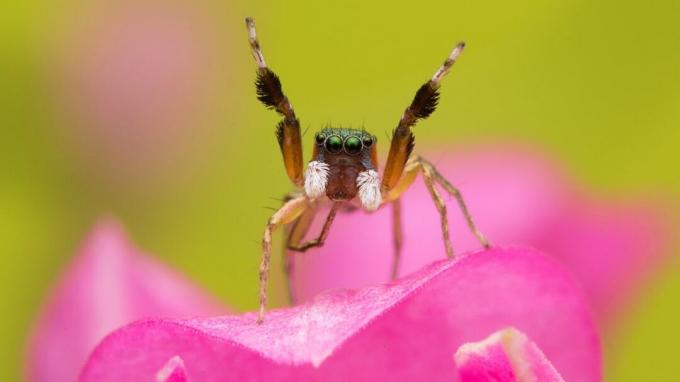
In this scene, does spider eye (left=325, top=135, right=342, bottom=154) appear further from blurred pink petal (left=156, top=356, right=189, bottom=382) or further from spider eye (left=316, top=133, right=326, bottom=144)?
blurred pink petal (left=156, top=356, right=189, bottom=382)

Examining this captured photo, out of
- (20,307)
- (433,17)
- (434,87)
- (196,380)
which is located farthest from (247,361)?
(433,17)

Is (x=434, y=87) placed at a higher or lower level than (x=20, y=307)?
higher

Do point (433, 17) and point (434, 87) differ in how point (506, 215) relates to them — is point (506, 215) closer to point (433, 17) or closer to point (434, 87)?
point (434, 87)

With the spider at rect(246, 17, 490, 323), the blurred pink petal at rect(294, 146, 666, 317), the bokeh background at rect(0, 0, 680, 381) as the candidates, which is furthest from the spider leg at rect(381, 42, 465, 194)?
the bokeh background at rect(0, 0, 680, 381)

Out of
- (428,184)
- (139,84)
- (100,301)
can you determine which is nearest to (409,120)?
(428,184)

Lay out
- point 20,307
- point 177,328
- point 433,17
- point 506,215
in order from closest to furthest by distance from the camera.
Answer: point 177,328, point 506,215, point 20,307, point 433,17

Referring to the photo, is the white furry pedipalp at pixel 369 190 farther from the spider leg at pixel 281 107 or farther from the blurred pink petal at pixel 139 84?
the blurred pink petal at pixel 139 84

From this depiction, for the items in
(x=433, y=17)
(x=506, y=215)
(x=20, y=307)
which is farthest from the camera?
(x=433, y=17)
